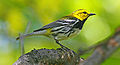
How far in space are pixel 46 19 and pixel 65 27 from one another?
778mm

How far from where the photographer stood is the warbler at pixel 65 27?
14.5 feet

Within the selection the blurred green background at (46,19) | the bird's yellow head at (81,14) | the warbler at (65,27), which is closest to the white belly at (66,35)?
the warbler at (65,27)

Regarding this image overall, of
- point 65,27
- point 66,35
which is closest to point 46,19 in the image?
point 65,27

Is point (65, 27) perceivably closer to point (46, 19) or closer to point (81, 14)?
point (81, 14)

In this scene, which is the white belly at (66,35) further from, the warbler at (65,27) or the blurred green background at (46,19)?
the blurred green background at (46,19)

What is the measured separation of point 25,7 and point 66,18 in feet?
3.45

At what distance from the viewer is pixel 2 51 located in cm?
499

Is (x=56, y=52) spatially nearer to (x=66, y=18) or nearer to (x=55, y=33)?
(x=55, y=33)

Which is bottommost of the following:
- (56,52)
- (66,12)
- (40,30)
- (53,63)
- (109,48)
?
(109,48)

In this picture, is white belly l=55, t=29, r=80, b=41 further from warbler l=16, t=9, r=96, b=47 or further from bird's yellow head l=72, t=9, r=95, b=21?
bird's yellow head l=72, t=9, r=95, b=21

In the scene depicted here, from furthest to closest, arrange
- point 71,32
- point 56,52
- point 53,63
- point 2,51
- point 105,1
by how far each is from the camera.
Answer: point 2,51 → point 105,1 → point 71,32 → point 56,52 → point 53,63

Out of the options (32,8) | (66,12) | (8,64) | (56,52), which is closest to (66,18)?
(66,12)

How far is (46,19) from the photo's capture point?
17.0ft

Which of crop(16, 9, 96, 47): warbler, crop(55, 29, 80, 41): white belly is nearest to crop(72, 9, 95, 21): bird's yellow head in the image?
crop(16, 9, 96, 47): warbler
